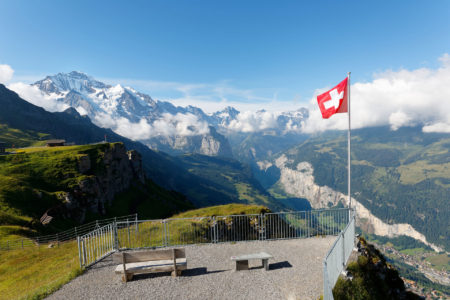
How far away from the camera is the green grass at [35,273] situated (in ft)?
43.6

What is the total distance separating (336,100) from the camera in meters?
17.6

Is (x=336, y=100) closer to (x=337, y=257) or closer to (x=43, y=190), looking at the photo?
(x=337, y=257)

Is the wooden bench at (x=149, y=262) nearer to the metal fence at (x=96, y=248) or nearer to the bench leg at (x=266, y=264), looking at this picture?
the metal fence at (x=96, y=248)

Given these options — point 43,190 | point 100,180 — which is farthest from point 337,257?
point 100,180

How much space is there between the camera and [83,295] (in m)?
12.0

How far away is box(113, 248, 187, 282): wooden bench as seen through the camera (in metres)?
12.9

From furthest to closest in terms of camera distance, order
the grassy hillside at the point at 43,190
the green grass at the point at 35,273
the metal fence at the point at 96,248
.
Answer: the grassy hillside at the point at 43,190, the metal fence at the point at 96,248, the green grass at the point at 35,273

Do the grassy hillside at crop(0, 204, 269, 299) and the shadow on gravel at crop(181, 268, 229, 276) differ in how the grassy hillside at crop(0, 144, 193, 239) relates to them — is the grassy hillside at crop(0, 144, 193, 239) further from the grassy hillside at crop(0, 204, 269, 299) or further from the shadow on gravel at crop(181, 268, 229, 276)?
the shadow on gravel at crop(181, 268, 229, 276)

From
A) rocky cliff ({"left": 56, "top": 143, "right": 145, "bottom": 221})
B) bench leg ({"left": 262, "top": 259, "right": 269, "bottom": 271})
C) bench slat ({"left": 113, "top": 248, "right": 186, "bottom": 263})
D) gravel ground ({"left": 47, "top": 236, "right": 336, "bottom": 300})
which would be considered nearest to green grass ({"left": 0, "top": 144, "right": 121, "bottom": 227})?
rocky cliff ({"left": 56, "top": 143, "right": 145, "bottom": 221})

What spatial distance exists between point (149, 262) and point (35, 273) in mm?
10077

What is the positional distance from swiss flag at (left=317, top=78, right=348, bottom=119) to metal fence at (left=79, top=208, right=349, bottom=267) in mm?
7365

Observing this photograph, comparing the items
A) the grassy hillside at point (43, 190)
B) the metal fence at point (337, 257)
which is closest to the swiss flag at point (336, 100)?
the metal fence at point (337, 257)

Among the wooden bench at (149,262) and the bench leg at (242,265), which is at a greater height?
the wooden bench at (149,262)

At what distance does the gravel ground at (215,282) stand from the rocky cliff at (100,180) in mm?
54459
